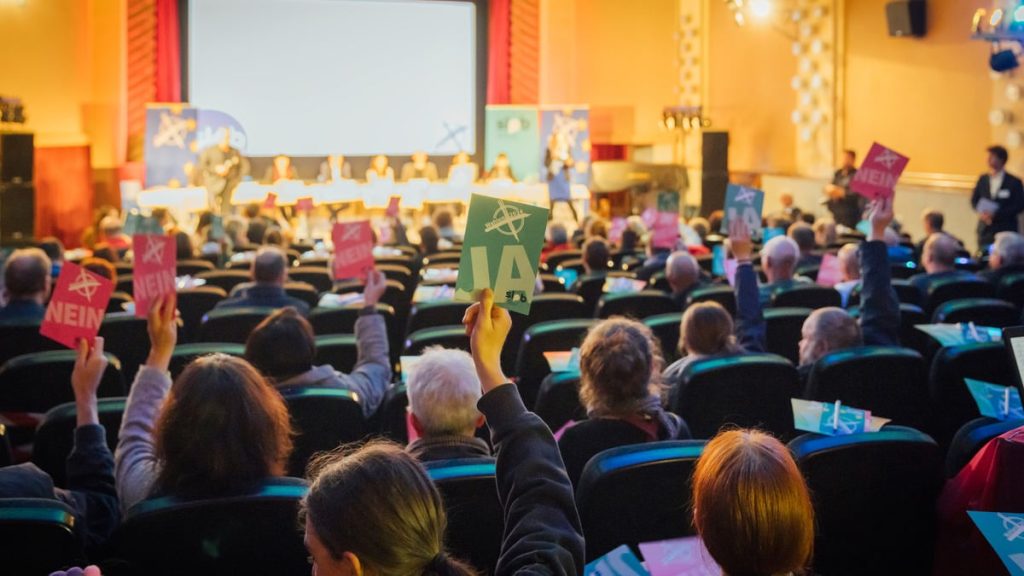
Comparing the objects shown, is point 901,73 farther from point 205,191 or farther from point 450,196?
point 205,191

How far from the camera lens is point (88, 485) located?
8.26 feet

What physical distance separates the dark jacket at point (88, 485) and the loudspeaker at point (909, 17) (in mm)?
11361

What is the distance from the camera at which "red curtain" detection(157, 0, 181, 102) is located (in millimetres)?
17156

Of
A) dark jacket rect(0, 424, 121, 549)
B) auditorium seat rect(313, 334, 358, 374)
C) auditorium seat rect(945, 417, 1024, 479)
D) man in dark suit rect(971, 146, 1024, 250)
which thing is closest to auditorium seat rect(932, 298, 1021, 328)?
auditorium seat rect(945, 417, 1024, 479)

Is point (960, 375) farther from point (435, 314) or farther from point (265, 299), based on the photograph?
point (265, 299)

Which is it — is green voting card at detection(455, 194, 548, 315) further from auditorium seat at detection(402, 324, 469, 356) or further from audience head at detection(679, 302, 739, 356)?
auditorium seat at detection(402, 324, 469, 356)

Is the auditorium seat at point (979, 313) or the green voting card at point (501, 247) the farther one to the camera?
the auditorium seat at point (979, 313)

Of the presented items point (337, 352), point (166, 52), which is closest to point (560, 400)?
point (337, 352)

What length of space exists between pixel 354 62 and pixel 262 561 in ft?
54.8

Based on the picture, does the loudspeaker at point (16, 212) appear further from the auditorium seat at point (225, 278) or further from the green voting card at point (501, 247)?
the green voting card at point (501, 247)

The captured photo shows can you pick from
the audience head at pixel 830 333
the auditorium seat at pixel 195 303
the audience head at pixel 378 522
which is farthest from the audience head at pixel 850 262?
the audience head at pixel 378 522

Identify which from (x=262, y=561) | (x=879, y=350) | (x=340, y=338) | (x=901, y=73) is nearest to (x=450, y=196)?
(x=901, y=73)

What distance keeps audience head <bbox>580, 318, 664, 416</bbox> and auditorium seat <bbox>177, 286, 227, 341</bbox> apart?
3575mm

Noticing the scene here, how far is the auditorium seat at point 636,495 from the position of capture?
2334 millimetres
